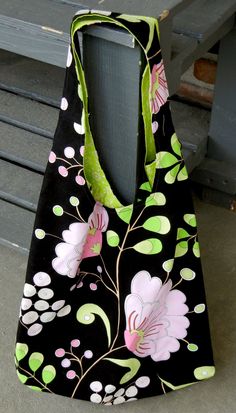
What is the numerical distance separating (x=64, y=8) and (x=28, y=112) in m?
0.49

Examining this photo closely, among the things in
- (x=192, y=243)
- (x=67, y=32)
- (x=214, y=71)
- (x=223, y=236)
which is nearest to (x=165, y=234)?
(x=192, y=243)

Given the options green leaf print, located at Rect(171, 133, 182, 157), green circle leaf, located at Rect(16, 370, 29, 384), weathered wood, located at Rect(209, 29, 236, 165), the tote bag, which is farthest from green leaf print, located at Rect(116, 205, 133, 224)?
weathered wood, located at Rect(209, 29, 236, 165)

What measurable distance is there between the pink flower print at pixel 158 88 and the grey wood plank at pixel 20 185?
44 centimetres

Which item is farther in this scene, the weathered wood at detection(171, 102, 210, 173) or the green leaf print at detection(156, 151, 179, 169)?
the weathered wood at detection(171, 102, 210, 173)

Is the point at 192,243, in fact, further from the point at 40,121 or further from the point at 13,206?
the point at 40,121

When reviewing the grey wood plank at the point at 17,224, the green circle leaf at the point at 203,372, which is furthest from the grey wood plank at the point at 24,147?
the green circle leaf at the point at 203,372

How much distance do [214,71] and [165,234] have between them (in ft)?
2.04

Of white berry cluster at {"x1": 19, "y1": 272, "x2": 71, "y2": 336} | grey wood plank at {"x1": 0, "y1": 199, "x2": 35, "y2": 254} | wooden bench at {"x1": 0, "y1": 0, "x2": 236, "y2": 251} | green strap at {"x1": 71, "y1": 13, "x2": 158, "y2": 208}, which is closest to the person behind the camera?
green strap at {"x1": 71, "y1": 13, "x2": 158, "y2": 208}

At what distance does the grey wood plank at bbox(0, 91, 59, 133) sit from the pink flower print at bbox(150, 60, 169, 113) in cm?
53

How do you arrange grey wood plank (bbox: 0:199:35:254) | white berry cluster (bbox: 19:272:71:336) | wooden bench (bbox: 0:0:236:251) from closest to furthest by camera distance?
wooden bench (bbox: 0:0:236:251) → white berry cluster (bbox: 19:272:71:336) → grey wood plank (bbox: 0:199:35:254)

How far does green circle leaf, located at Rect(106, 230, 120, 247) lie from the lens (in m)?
1.02

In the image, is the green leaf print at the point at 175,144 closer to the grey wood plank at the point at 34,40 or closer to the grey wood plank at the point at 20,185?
the grey wood plank at the point at 34,40

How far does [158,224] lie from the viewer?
98 centimetres

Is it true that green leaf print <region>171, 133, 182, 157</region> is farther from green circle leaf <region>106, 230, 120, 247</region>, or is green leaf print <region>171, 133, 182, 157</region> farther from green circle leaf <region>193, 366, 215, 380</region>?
green circle leaf <region>193, 366, 215, 380</region>
